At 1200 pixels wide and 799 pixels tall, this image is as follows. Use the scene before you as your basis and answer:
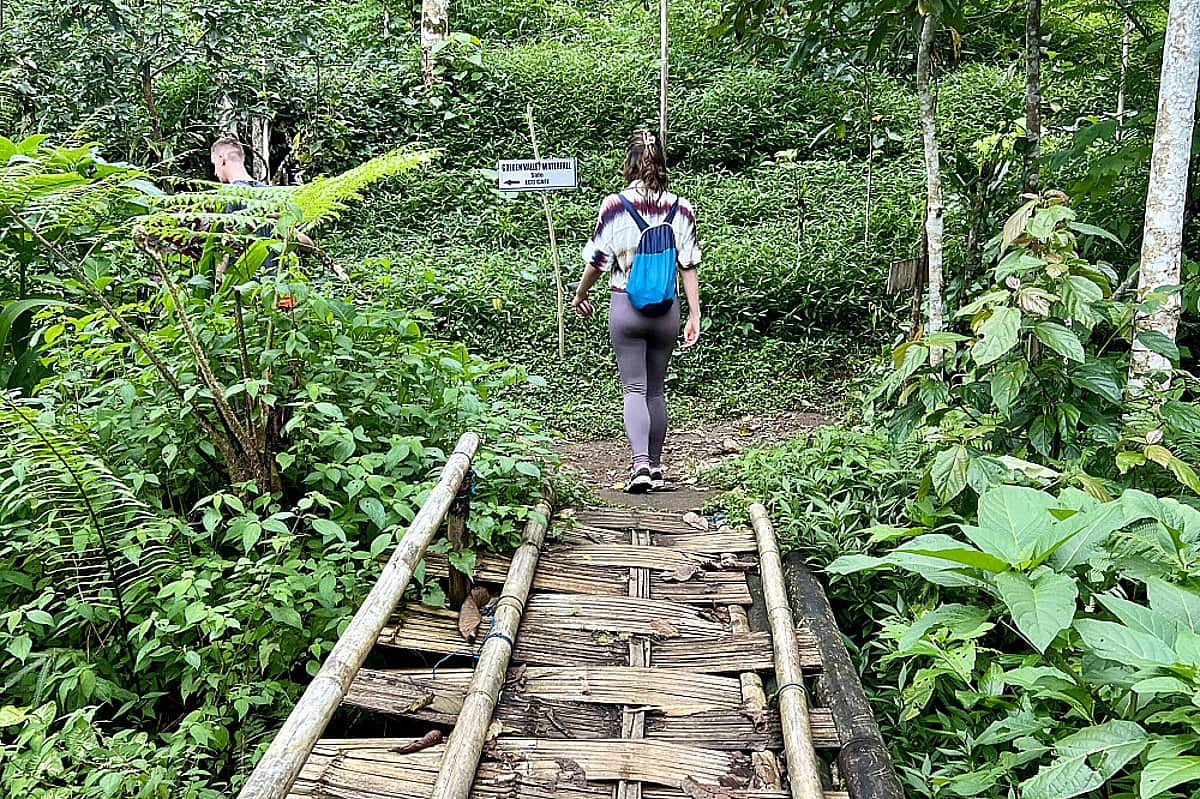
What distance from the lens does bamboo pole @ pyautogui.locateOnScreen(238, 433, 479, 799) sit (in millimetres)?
2279

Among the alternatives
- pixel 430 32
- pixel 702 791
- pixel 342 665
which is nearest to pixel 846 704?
pixel 702 791

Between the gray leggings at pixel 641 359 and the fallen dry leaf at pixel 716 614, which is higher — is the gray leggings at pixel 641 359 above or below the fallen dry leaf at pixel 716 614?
above

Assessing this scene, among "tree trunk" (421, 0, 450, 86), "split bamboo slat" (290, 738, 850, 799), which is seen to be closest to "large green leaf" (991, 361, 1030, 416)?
"split bamboo slat" (290, 738, 850, 799)

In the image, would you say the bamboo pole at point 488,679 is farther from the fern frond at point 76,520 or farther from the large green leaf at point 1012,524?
the large green leaf at point 1012,524

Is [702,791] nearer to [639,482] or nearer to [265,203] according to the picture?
[265,203]

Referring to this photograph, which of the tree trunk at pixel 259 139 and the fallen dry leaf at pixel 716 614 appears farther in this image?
the tree trunk at pixel 259 139

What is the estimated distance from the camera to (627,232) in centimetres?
500

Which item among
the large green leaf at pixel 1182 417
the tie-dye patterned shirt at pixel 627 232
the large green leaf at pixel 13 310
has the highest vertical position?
the tie-dye patterned shirt at pixel 627 232

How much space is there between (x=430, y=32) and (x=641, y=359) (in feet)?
29.6

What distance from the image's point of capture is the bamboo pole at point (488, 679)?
2695mm

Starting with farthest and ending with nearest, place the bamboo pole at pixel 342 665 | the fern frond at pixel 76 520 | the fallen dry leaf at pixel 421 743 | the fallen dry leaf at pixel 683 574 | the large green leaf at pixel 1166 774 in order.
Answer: the fallen dry leaf at pixel 683 574 → the fern frond at pixel 76 520 → the fallen dry leaf at pixel 421 743 → the bamboo pole at pixel 342 665 → the large green leaf at pixel 1166 774

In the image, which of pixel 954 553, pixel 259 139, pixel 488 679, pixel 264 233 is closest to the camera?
pixel 954 553

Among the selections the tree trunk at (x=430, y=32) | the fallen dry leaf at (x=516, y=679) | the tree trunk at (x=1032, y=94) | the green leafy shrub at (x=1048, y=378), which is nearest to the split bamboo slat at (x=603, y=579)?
the fallen dry leaf at (x=516, y=679)

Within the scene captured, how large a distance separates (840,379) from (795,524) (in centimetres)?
428
